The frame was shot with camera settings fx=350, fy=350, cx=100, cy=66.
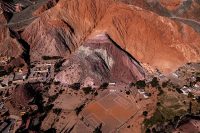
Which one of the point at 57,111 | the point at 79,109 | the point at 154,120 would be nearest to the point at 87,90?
the point at 79,109

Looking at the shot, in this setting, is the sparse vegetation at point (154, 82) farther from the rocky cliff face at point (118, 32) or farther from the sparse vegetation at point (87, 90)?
the sparse vegetation at point (87, 90)

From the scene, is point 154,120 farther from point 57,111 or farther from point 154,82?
point 57,111

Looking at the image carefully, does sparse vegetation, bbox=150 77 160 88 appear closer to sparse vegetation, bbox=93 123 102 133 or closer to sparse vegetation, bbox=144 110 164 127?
sparse vegetation, bbox=144 110 164 127

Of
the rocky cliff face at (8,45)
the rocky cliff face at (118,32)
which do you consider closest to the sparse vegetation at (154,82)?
the rocky cliff face at (118,32)

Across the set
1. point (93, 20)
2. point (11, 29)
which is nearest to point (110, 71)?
point (93, 20)

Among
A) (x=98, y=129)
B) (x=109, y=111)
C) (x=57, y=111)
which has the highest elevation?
(x=57, y=111)

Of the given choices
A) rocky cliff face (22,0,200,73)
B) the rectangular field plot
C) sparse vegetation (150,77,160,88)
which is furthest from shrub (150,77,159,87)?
the rectangular field plot
